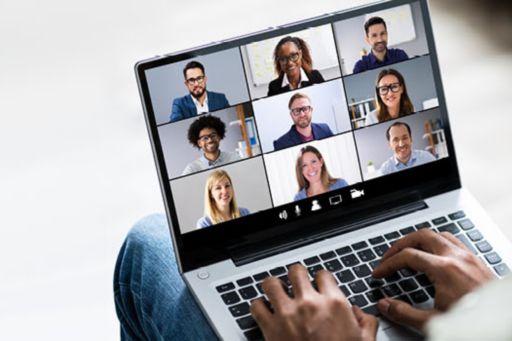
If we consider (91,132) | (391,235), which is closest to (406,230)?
(391,235)

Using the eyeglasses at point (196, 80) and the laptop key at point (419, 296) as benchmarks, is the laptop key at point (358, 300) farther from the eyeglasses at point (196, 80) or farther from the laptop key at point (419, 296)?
the eyeglasses at point (196, 80)

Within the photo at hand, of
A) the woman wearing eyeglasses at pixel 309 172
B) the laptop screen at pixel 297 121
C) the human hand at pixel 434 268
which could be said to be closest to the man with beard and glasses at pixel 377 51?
the laptop screen at pixel 297 121

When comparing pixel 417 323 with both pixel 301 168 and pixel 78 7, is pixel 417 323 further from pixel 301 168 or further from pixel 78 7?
pixel 78 7

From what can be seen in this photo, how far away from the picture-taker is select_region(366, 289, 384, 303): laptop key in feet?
2.46

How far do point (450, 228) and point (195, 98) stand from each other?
Answer: 30cm

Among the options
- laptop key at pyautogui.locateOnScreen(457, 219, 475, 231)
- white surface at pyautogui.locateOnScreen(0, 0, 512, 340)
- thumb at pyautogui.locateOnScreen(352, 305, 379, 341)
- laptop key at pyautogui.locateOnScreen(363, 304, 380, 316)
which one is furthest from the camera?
white surface at pyautogui.locateOnScreen(0, 0, 512, 340)

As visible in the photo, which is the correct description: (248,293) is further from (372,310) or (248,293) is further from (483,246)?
(483,246)

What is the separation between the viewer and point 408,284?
2.46 ft

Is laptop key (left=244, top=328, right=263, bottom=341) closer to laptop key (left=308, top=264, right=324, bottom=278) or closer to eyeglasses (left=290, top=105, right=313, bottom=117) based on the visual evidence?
laptop key (left=308, top=264, right=324, bottom=278)

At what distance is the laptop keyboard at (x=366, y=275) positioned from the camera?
0.74 m

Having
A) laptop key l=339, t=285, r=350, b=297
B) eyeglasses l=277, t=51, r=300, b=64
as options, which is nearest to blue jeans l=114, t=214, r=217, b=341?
laptop key l=339, t=285, r=350, b=297

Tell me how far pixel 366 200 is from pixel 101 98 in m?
1.32

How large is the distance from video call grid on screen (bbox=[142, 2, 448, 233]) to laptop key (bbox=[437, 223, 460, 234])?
0.27 feet

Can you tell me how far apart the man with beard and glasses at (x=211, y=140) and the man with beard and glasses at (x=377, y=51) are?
0.53ft
